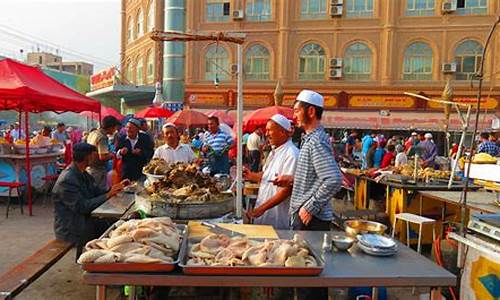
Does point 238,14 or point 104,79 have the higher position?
point 238,14

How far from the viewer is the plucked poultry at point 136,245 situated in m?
2.07

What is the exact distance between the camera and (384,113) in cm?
2523

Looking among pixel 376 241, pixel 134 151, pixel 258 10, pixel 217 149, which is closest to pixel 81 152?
pixel 134 151

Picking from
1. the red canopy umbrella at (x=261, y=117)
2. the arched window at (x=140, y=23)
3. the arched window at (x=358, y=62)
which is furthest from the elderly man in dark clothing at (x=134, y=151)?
the arched window at (x=140, y=23)

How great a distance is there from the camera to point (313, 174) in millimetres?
3053

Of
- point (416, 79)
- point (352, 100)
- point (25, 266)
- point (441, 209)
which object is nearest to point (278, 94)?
point (352, 100)

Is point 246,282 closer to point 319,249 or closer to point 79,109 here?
point 319,249

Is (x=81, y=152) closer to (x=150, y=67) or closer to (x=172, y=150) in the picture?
(x=172, y=150)

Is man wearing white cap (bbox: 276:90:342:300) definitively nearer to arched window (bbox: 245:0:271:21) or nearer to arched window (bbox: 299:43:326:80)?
arched window (bbox: 299:43:326:80)

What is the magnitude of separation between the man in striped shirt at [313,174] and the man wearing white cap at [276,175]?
0.26 metres

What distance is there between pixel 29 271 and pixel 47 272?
5.24 ft

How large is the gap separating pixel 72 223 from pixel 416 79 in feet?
80.1

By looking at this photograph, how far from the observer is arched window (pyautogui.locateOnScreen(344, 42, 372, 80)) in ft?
84.2

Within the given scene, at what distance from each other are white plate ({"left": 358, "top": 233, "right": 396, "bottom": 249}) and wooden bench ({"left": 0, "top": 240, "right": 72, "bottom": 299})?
249cm
